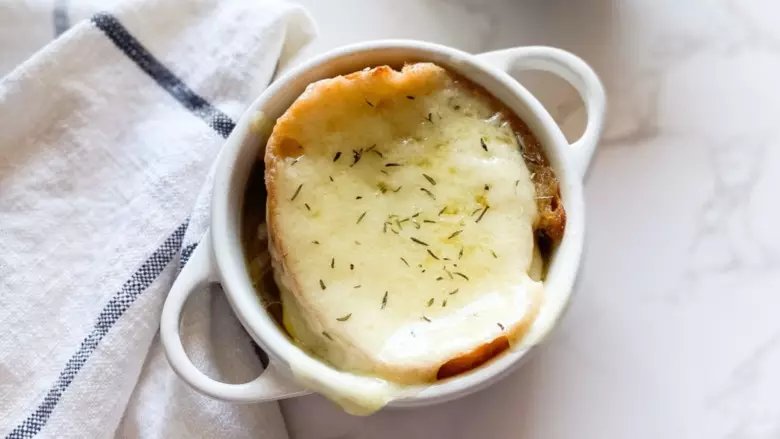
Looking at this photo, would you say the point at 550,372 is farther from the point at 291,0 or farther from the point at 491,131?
the point at 291,0

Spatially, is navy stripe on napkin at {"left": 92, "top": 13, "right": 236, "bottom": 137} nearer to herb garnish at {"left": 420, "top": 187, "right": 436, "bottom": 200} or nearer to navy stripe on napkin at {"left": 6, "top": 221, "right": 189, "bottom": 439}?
navy stripe on napkin at {"left": 6, "top": 221, "right": 189, "bottom": 439}

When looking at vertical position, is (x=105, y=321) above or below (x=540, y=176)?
below

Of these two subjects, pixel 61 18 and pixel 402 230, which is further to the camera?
pixel 61 18

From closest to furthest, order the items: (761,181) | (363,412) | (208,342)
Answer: (363,412), (208,342), (761,181)

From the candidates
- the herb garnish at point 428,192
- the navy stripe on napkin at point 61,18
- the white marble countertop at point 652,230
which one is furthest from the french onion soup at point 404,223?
the navy stripe on napkin at point 61,18

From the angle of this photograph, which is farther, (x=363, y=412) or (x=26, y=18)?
(x=26, y=18)

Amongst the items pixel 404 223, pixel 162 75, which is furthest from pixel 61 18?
pixel 404 223

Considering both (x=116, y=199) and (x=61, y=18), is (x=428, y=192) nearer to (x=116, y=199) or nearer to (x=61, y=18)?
(x=116, y=199)

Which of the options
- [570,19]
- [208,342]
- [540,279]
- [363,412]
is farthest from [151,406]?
[570,19]
